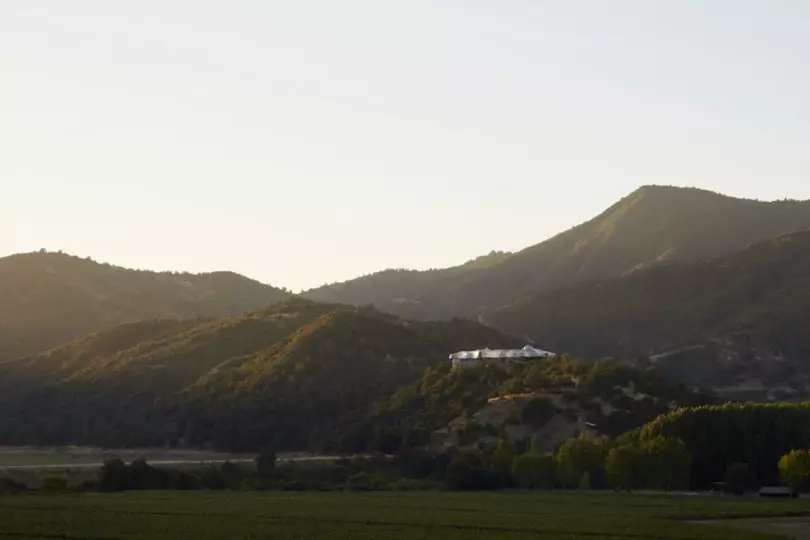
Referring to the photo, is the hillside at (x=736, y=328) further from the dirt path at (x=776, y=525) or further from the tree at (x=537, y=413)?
the dirt path at (x=776, y=525)

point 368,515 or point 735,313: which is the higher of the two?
point 735,313

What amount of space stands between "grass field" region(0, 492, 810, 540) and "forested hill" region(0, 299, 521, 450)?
172 feet

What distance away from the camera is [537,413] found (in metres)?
113

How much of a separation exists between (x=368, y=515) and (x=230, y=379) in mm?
92422

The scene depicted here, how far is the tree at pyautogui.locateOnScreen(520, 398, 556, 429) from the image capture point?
368ft

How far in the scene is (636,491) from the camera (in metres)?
84.6

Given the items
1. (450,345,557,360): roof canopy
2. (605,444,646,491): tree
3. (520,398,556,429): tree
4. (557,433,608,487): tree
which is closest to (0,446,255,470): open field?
(520,398,556,429): tree

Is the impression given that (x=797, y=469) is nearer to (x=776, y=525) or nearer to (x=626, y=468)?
(x=626, y=468)

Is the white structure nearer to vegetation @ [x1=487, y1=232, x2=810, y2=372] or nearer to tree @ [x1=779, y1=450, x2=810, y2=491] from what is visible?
vegetation @ [x1=487, y1=232, x2=810, y2=372]

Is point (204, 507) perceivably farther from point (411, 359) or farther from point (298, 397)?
point (411, 359)

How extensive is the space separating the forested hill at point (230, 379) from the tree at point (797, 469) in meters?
54.7

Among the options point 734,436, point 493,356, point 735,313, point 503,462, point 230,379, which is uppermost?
point 735,313

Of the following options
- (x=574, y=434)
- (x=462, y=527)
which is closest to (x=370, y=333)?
(x=574, y=434)

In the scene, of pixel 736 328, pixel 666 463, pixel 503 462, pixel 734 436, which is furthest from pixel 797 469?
pixel 736 328
